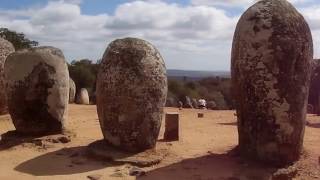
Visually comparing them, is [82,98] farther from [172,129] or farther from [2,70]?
[172,129]

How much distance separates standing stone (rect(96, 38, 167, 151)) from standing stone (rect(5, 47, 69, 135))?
205cm

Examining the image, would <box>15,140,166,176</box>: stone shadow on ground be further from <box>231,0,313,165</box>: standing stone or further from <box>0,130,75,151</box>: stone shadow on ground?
<box>231,0,313,165</box>: standing stone

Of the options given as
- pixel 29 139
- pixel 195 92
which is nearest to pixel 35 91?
pixel 29 139

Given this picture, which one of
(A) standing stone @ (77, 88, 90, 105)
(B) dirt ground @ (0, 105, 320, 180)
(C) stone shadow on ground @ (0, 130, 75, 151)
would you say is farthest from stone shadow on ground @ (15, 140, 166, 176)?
(A) standing stone @ (77, 88, 90, 105)

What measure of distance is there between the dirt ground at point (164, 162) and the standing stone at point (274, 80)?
39 cm

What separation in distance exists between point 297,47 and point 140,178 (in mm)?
3349

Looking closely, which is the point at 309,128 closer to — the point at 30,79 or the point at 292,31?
the point at 292,31

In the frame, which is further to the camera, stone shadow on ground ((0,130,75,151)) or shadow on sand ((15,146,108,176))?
stone shadow on ground ((0,130,75,151))

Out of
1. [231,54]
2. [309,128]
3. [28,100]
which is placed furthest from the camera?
[309,128]

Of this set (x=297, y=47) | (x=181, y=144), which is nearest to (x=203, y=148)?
(x=181, y=144)

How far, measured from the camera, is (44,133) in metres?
11.5

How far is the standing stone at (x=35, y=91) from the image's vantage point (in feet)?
37.3

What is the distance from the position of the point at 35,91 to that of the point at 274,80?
540 cm

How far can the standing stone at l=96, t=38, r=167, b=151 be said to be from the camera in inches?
375
